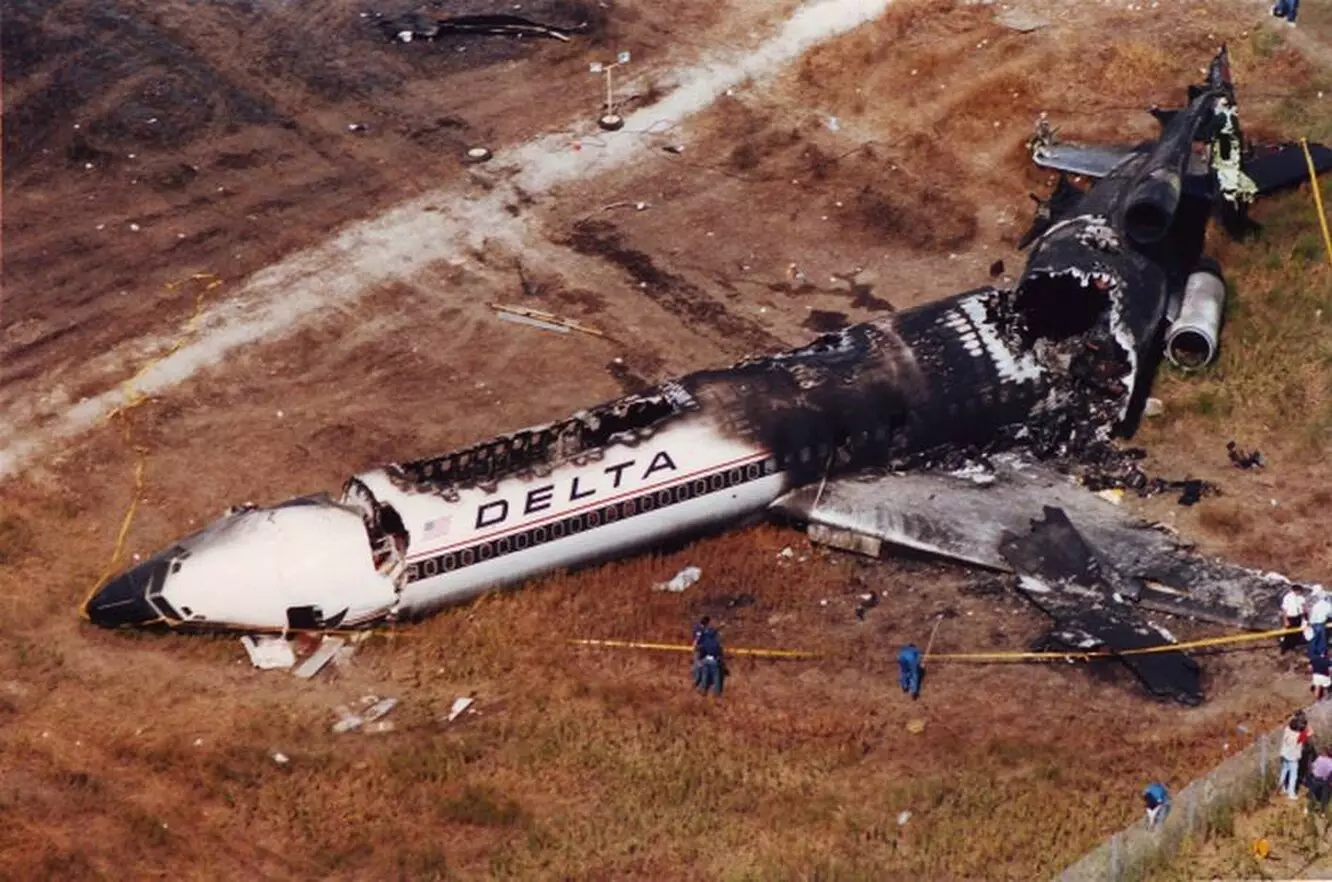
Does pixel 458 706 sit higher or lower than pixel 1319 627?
lower

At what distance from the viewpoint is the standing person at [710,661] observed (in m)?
28.5

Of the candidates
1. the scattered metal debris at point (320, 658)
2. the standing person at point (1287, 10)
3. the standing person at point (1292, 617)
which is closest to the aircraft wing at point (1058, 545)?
the standing person at point (1292, 617)

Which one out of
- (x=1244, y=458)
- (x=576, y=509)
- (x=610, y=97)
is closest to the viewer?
(x=576, y=509)

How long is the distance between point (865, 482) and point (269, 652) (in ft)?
40.2

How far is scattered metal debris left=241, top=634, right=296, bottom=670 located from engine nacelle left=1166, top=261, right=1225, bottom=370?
20.8 meters

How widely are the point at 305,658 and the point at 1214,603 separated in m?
16.8

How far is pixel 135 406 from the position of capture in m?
37.4

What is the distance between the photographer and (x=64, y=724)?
28.5 metres

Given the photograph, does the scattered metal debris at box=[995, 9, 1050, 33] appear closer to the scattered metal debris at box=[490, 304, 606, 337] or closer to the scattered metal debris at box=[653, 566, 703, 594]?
the scattered metal debris at box=[490, 304, 606, 337]

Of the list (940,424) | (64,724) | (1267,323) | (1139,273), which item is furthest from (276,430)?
(1267,323)

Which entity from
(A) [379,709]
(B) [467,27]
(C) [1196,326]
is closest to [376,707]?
(A) [379,709]

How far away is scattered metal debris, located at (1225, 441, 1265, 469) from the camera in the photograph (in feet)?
114

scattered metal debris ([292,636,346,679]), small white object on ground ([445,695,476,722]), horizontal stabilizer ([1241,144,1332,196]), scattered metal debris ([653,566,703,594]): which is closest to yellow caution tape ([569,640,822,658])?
scattered metal debris ([653,566,703,594])

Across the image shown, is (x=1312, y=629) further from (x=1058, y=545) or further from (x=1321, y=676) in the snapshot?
(x=1058, y=545)
